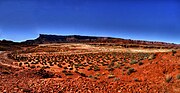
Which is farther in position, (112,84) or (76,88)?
(112,84)

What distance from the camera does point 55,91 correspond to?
13.3m

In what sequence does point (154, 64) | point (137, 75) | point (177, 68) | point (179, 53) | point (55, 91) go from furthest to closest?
point (179, 53) < point (154, 64) < point (137, 75) < point (177, 68) < point (55, 91)

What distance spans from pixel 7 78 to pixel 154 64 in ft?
39.0

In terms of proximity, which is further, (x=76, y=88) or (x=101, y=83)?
(x=101, y=83)

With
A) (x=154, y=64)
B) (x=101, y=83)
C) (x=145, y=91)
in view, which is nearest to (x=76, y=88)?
(x=101, y=83)

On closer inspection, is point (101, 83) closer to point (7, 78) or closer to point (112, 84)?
point (112, 84)

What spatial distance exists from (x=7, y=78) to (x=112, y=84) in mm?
5707

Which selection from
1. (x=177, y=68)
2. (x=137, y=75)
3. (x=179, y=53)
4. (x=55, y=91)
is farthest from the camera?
(x=179, y=53)

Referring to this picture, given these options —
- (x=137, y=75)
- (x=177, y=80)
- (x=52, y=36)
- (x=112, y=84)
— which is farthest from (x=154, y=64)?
(x=52, y=36)

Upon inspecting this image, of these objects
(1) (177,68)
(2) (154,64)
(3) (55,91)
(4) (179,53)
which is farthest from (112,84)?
(4) (179,53)

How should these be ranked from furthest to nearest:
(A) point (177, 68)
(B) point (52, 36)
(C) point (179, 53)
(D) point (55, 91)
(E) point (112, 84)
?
(B) point (52, 36), (C) point (179, 53), (A) point (177, 68), (E) point (112, 84), (D) point (55, 91)

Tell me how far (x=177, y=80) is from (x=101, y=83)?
13.8 feet

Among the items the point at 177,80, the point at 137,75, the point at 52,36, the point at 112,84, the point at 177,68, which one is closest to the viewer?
the point at 112,84

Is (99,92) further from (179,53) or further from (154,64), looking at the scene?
(179,53)
